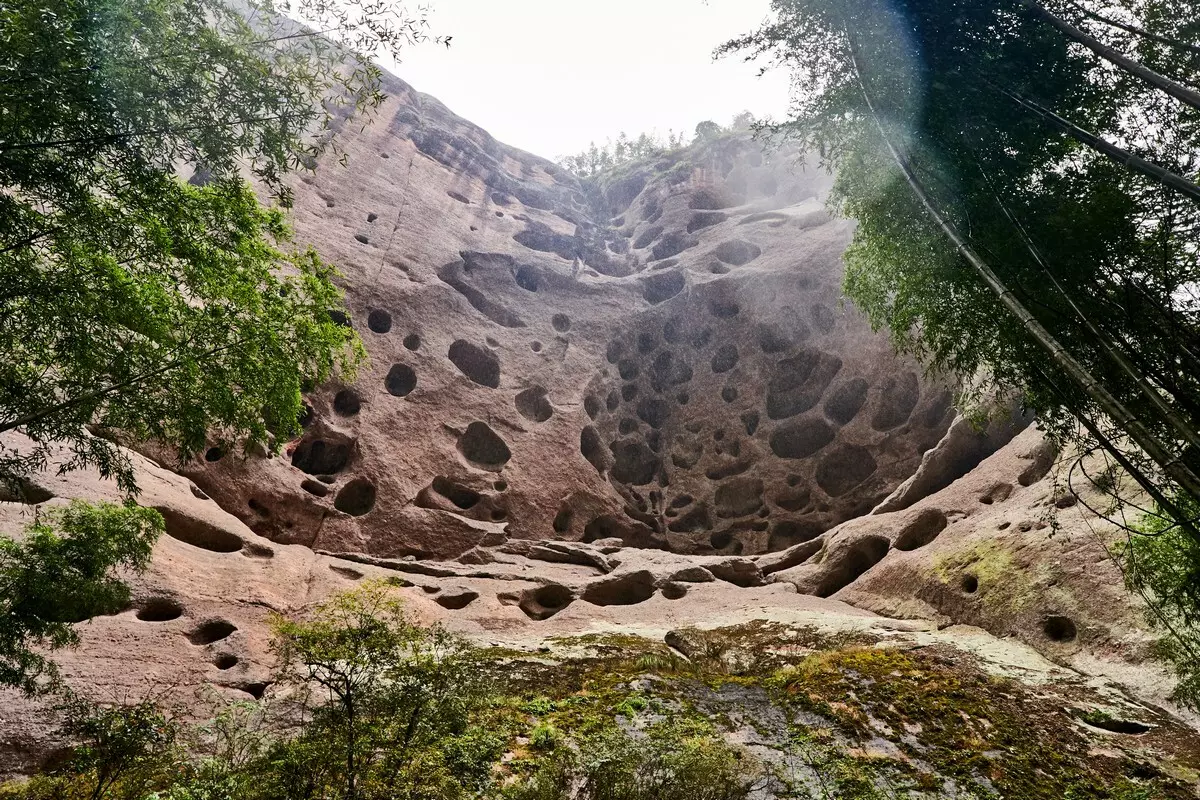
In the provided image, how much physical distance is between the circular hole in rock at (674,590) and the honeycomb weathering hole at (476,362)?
9.08 metres

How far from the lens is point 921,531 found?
474 inches

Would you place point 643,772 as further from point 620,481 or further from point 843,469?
point 620,481

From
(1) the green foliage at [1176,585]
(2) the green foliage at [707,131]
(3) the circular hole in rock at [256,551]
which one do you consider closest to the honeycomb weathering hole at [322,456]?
(3) the circular hole in rock at [256,551]

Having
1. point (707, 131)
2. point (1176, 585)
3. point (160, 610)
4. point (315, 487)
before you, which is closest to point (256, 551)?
point (160, 610)

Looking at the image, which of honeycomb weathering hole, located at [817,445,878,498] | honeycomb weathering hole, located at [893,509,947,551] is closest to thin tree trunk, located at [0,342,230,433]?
honeycomb weathering hole, located at [893,509,947,551]

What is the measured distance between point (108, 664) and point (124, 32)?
20.4 feet

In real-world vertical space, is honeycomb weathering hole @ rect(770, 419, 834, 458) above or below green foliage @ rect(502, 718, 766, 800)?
above

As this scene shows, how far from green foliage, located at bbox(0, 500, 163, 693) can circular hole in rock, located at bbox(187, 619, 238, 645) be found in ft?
6.63

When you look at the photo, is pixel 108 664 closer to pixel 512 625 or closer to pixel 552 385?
pixel 512 625

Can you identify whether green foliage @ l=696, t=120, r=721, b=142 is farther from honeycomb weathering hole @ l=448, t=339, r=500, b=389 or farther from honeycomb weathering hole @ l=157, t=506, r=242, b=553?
honeycomb weathering hole @ l=157, t=506, r=242, b=553

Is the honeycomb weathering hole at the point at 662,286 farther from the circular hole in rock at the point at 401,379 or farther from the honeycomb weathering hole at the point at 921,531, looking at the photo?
the honeycomb weathering hole at the point at 921,531

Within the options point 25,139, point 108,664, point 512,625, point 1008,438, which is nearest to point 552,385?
point 512,625

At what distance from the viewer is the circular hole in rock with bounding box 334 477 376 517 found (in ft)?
47.6

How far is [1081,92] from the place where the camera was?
558 centimetres
